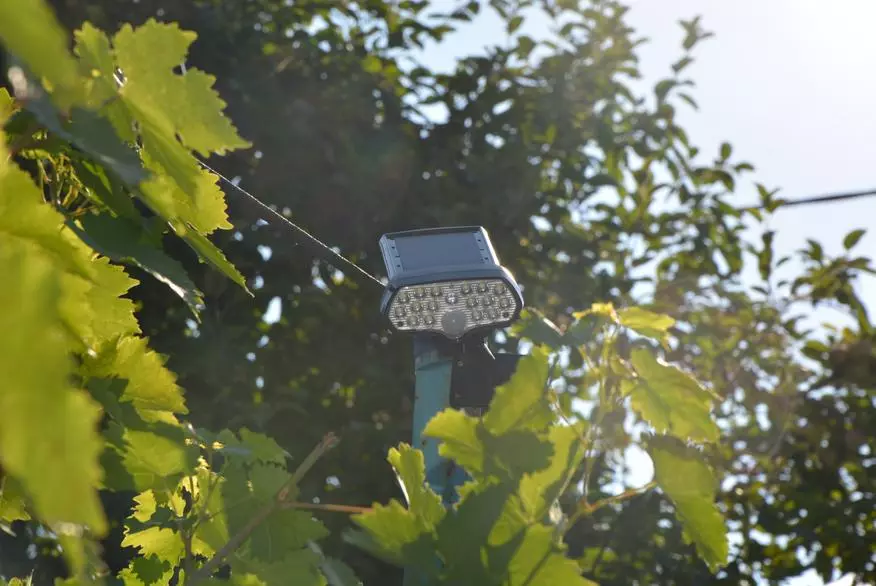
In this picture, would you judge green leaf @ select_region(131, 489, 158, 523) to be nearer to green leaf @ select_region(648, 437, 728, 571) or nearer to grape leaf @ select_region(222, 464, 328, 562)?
grape leaf @ select_region(222, 464, 328, 562)

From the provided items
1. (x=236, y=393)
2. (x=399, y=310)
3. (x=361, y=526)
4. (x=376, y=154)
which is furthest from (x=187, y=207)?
(x=376, y=154)

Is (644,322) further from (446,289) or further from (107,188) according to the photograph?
(446,289)

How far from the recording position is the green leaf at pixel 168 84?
0.64m

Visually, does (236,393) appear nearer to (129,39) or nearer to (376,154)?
(376,154)

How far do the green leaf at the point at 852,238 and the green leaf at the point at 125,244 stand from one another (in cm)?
446

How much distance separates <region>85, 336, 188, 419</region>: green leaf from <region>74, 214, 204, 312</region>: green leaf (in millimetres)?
58

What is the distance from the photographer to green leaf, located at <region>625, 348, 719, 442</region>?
87 centimetres

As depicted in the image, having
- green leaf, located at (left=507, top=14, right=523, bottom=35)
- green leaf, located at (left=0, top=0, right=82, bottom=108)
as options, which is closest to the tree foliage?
green leaf, located at (left=507, top=14, right=523, bottom=35)

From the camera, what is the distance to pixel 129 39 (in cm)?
65

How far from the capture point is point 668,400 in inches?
34.3

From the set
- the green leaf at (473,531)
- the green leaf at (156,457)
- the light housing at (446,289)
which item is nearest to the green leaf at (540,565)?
the green leaf at (473,531)

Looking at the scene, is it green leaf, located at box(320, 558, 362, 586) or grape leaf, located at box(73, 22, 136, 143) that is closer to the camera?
grape leaf, located at box(73, 22, 136, 143)

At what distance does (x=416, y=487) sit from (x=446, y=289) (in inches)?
48.5

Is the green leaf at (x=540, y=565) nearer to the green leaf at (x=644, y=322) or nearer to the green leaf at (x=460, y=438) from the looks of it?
the green leaf at (x=460, y=438)
